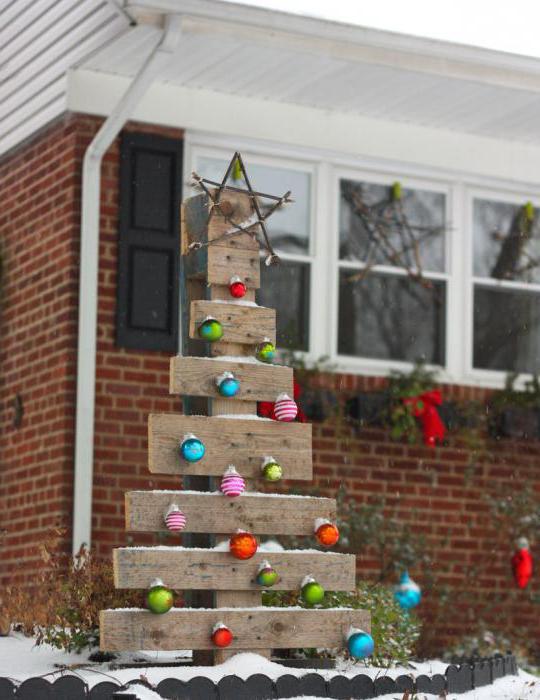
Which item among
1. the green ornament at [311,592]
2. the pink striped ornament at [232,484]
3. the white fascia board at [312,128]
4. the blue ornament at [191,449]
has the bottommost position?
the green ornament at [311,592]

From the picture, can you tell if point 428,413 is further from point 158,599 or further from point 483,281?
point 158,599

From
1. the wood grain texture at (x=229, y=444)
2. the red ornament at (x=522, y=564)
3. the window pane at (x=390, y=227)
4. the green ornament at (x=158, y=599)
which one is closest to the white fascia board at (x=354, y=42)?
the window pane at (x=390, y=227)

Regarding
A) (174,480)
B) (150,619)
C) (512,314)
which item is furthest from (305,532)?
(512,314)

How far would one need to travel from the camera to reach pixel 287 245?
35.0 ft

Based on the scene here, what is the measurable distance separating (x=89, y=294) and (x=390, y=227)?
2498mm

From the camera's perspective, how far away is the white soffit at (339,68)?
9109 mm

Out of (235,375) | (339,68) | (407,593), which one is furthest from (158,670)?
(339,68)

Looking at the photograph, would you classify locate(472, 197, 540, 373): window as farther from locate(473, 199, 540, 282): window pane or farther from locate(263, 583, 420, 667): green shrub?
locate(263, 583, 420, 667): green shrub

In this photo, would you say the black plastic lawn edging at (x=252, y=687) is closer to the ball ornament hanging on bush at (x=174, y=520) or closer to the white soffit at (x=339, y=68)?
the ball ornament hanging on bush at (x=174, y=520)

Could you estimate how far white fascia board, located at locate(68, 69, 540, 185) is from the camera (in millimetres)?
10039

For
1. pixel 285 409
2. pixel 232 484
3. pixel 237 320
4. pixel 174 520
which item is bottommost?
pixel 174 520

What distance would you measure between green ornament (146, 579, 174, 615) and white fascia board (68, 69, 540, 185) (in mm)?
4592

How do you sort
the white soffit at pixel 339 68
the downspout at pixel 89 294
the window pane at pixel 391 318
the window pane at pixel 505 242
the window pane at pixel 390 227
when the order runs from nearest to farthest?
the white soffit at pixel 339 68, the downspout at pixel 89 294, the window pane at pixel 391 318, the window pane at pixel 390 227, the window pane at pixel 505 242

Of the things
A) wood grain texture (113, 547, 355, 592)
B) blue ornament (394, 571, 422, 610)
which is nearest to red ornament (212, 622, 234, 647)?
wood grain texture (113, 547, 355, 592)
